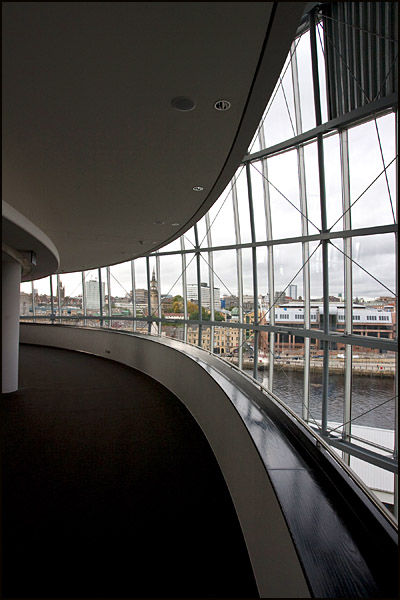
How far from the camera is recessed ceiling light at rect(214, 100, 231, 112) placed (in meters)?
2.68

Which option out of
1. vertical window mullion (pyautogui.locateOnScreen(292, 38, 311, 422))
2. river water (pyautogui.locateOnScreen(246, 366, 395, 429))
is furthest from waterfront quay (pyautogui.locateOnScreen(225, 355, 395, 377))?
vertical window mullion (pyautogui.locateOnScreen(292, 38, 311, 422))

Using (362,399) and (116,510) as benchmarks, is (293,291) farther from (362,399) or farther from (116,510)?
(116,510)

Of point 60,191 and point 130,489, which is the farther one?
point 60,191

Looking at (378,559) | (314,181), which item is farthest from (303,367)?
(378,559)

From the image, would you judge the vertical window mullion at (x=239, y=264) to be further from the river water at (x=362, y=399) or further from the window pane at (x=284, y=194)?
the river water at (x=362, y=399)

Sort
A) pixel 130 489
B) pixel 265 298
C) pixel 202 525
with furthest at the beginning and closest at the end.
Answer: pixel 265 298, pixel 130 489, pixel 202 525

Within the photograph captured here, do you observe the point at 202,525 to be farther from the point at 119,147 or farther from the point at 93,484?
the point at 119,147

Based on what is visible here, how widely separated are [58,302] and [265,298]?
41.1 ft

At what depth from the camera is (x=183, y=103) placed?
2.67 meters

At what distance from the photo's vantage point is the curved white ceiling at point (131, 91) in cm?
188

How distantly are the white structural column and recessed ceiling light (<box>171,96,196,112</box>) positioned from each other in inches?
213

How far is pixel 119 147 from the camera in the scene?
3.35 meters

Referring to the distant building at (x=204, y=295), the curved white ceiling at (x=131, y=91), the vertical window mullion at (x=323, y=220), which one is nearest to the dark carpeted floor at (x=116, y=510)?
the curved white ceiling at (x=131, y=91)

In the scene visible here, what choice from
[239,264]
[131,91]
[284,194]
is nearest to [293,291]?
[239,264]
